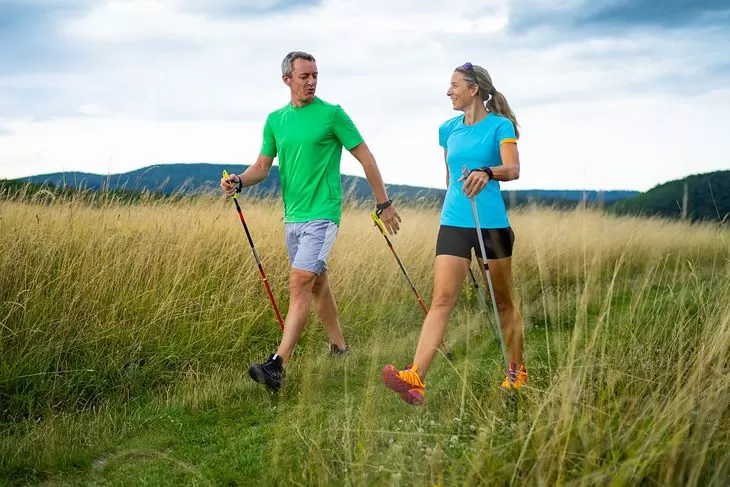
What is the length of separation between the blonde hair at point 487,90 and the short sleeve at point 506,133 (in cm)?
14

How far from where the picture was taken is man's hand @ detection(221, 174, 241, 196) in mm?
6297

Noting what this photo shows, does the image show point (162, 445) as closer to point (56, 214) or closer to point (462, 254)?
point (462, 254)

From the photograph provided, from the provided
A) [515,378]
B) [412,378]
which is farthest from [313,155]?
[515,378]

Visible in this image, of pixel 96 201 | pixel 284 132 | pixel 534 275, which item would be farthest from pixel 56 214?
pixel 534 275

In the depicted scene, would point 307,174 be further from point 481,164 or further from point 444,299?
point 444,299

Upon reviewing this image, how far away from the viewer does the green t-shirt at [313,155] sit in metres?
6.12

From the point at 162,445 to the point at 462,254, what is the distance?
2329mm

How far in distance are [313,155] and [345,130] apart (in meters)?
0.32

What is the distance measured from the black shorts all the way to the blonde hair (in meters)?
0.68

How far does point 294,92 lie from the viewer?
245 inches

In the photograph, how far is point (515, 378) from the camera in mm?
5207

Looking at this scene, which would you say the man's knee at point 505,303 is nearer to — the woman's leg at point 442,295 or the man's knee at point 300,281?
the woman's leg at point 442,295

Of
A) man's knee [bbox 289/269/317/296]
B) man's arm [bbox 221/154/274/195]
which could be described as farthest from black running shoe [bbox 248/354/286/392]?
man's arm [bbox 221/154/274/195]

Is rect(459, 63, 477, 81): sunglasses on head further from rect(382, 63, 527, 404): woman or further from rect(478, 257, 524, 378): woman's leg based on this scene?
rect(478, 257, 524, 378): woman's leg
